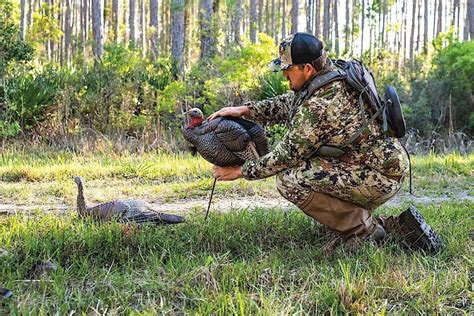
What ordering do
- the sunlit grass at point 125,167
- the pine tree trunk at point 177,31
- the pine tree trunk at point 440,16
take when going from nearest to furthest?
the sunlit grass at point 125,167
the pine tree trunk at point 177,31
the pine tree trunk at point 440,16

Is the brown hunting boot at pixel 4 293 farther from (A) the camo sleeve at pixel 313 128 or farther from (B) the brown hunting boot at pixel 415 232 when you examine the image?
(B) the brown hunting boot at pixel 415 232

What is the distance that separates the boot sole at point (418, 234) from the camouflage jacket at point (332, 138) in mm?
290

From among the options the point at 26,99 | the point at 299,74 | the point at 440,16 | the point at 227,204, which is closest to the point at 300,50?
the point at 299,74

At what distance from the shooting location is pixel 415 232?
11.4 ft

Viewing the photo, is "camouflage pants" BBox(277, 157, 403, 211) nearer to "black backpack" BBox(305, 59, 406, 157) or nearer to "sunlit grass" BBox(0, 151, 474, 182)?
"black backpack" BBox(305, 59, 406, 157)

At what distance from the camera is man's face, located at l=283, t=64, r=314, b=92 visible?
11.2 feet

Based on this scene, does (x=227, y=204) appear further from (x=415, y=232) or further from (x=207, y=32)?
(x=207, y=32)

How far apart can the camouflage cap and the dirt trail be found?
1.63m

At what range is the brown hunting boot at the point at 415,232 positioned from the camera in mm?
3410

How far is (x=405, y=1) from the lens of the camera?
40094 millimetres

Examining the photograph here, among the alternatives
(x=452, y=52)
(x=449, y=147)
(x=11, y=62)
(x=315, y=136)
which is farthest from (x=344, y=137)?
(x=452, y=52)

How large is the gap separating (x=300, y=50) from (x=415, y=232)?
1.35 meters

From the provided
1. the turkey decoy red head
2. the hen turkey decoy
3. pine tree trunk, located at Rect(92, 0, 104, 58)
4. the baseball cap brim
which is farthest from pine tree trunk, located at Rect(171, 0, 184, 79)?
the baseball cap brim

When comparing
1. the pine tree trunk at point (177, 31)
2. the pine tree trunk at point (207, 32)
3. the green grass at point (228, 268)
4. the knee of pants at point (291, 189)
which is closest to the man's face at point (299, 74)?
the knee of pants at point (291, 189)
